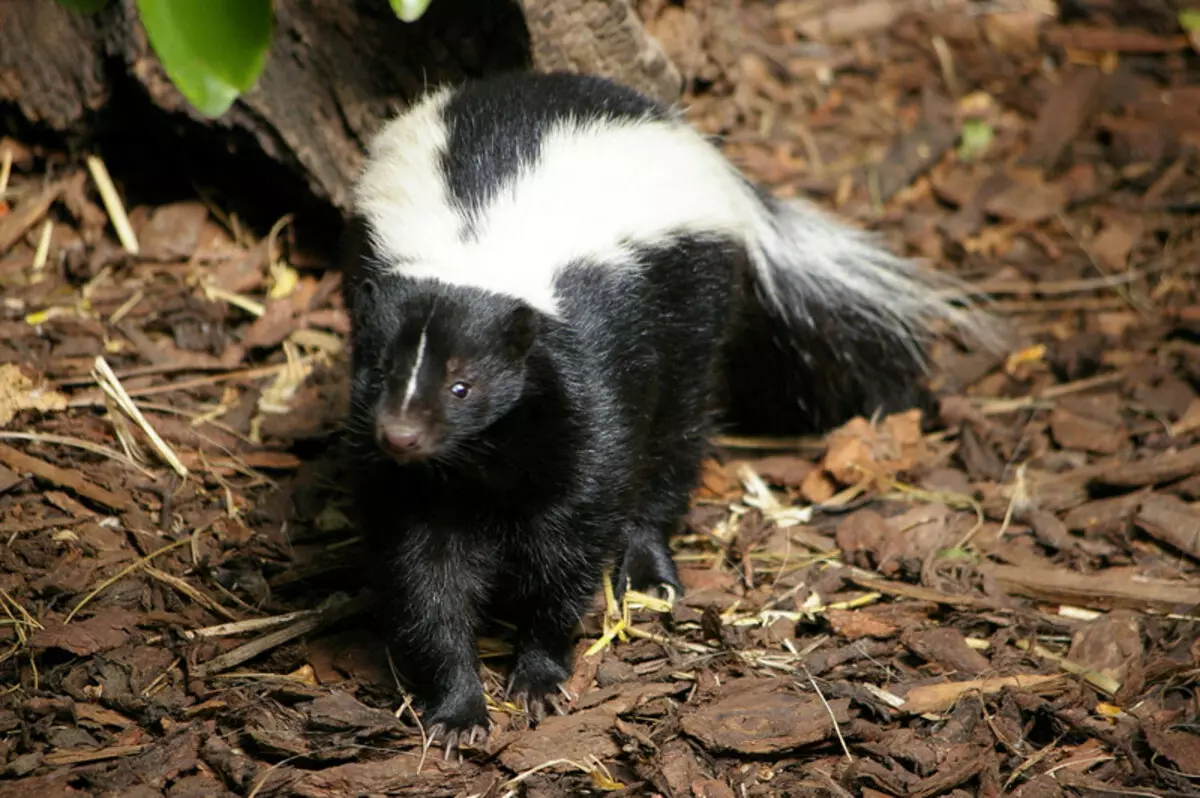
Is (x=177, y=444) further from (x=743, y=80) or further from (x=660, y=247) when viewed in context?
(x=743, y=80)

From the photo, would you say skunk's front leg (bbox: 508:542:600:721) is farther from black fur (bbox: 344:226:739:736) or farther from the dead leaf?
the dead leaf

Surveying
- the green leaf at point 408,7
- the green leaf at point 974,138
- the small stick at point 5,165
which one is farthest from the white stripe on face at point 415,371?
the green leaf at point 974,138

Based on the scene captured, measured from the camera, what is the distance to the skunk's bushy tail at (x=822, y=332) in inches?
235

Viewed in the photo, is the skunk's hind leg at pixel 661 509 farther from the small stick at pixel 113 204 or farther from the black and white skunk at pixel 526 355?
the small stick at pixel 113 204

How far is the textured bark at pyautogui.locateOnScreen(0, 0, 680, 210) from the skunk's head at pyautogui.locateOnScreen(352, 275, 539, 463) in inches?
71.5

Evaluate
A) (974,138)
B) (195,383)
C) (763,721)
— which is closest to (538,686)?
(763,721)

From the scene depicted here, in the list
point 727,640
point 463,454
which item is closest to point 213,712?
point 463,454

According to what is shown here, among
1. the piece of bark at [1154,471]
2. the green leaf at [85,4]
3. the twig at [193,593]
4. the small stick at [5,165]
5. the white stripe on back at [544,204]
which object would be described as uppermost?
the green leaf at [85,4]

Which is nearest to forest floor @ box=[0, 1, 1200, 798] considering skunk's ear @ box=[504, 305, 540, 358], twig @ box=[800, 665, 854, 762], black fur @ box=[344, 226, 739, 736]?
twig @ box=[800, 665, 854, 762]

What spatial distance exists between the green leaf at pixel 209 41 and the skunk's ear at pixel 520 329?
1703mm

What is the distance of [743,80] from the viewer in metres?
7.32

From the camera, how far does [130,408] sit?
18.0ft

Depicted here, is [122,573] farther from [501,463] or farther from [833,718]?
[833,718]

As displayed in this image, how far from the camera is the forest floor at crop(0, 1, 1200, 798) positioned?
4.30 meters
